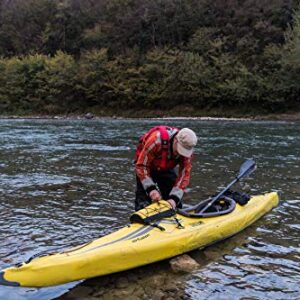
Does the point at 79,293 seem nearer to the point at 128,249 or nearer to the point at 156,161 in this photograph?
the point at 128,249

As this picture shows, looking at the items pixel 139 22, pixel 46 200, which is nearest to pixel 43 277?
pixel 46 200

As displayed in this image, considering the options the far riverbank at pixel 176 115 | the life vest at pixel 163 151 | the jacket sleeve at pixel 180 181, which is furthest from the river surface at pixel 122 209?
the far riverbank at pixel 176 115

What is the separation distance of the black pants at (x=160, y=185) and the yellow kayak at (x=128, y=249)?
47 centimetres

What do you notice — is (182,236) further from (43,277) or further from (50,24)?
(50,24)

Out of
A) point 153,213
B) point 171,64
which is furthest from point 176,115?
point 153,213

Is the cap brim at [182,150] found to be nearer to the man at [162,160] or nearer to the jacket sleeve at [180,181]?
the man at [162,160]

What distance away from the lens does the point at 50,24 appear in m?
63.9

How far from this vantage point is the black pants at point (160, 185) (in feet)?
19.2

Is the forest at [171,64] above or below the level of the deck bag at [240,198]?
above

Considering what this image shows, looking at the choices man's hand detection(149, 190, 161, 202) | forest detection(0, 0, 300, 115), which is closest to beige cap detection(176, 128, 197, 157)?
man's hand detection(149, 190, 161, 202)

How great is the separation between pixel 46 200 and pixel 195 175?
13.4 feet

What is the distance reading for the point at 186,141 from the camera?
16.4 ft

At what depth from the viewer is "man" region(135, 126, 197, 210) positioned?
5129 millimetres

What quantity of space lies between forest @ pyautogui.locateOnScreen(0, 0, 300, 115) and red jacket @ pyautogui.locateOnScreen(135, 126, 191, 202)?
3580 cm
